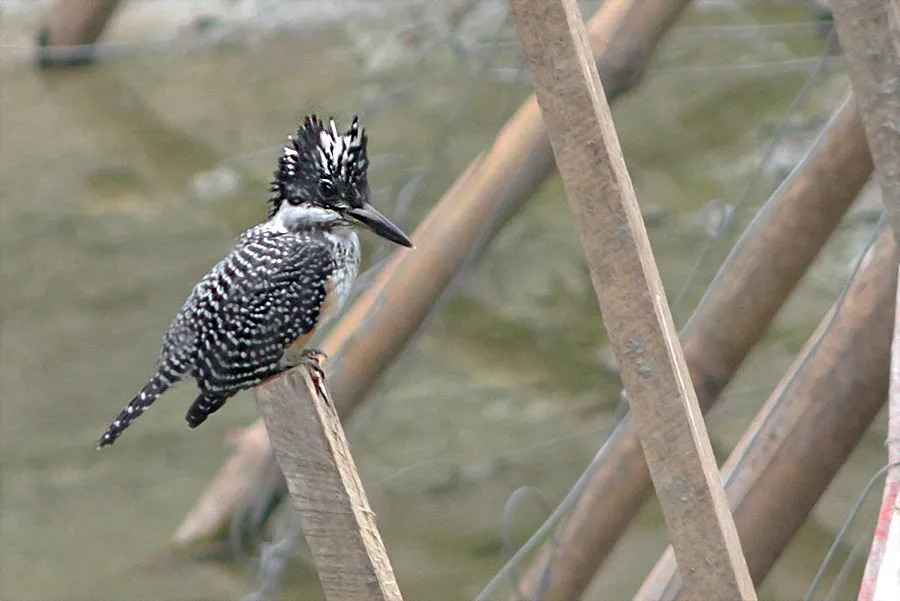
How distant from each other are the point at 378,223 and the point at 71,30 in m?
4.50

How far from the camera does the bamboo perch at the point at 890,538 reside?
1.48 metres

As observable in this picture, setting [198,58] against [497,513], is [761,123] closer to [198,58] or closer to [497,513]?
[497,513]

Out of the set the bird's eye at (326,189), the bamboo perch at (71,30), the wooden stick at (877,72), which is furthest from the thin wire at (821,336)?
the bamboo perch at (71,30)

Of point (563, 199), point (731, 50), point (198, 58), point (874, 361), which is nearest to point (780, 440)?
point (874, 361)

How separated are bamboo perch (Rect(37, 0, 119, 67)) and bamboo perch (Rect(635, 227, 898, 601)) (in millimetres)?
4585

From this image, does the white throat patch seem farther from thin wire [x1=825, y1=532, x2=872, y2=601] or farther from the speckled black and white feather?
thin wire [x1=825, y1=532, x2=872, y2=601]

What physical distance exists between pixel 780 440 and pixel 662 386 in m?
0.84

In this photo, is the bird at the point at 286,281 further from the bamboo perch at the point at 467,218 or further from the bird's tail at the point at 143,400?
the bamboo perch at the point at 467,218

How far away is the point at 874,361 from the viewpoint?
6.93 ft

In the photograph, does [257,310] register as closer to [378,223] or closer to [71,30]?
[378,223]

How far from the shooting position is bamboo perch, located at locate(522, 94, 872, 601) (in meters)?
2.35

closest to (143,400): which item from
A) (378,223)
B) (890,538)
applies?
(378,223)

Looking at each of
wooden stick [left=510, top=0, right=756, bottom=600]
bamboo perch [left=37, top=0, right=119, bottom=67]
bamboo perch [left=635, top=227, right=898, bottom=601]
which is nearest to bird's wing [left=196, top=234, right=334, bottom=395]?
bamboo perch [left=635, top=227, right=898, bottom=601]

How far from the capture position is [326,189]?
237 cm
